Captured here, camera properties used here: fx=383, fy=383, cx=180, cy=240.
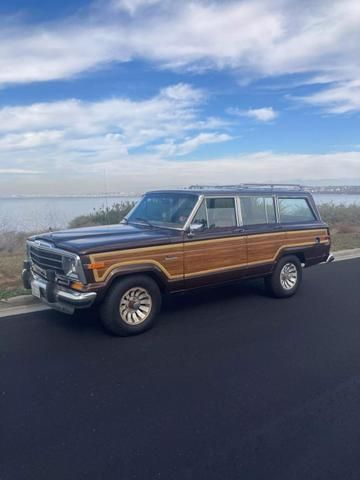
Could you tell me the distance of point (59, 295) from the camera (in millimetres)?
4938

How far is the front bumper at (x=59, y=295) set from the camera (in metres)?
4.70

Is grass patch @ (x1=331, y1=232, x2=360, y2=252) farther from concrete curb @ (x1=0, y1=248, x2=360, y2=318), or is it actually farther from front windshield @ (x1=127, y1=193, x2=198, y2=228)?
concrete curb @ (x1=0, y1=248, x2=360, y2=318)

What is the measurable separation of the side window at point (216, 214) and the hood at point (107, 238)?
0.52 metres

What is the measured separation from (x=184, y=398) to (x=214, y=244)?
2774 mm

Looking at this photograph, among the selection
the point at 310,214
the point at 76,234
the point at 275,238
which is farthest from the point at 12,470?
the point at 310,214

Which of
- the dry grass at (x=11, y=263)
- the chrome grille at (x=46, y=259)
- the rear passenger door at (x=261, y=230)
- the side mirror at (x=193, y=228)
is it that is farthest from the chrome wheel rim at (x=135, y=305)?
the dry grass at (x=11, y=263)

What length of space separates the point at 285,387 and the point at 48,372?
247 cm

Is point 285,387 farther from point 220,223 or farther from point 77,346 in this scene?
point 220,223

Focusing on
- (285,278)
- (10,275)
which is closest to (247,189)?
(285,278)

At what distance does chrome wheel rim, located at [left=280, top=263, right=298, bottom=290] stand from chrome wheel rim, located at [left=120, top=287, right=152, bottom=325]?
2866 millimetres

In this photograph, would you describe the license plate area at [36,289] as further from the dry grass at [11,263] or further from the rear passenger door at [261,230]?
the rear passenger door at [261,230]

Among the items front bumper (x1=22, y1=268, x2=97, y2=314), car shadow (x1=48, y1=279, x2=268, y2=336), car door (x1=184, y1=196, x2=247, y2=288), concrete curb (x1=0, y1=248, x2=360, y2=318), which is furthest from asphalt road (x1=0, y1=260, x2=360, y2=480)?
car door (x1=184, y1=196, x2=247, y2=288)

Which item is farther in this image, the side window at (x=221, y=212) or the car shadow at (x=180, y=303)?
the side window at (x=221, y=212)

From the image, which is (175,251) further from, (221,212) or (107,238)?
(221,212)
